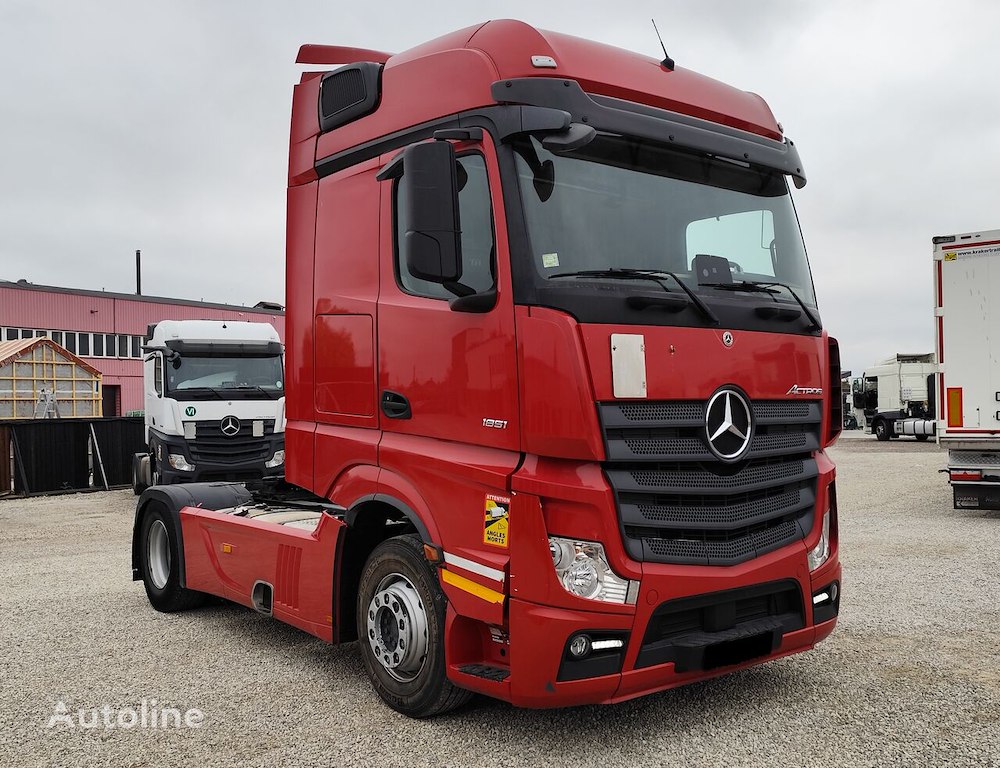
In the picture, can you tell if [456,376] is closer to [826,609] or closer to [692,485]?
[692,485]

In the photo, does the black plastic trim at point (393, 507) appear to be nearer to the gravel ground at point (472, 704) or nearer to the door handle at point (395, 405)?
the door handle at point (395, 405)

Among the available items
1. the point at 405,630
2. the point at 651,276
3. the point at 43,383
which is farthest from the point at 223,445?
the point at 43,383

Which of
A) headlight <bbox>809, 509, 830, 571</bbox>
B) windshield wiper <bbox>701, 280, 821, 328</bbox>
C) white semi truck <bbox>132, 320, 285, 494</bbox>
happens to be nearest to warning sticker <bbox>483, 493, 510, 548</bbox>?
windshield wiper <bbox>701, 280, 821, 328</bbox>

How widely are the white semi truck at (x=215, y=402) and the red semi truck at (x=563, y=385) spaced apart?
397 inches

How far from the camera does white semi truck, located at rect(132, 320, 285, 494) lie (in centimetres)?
1447

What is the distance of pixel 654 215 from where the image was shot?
13.7 ft

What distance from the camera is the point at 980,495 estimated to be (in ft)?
37.2

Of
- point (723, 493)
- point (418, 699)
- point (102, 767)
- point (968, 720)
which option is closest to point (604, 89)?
point (723, 493)

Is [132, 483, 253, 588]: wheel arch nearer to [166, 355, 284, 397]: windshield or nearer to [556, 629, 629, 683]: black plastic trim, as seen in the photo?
[556, 629, 629, 683]: black plastic trim

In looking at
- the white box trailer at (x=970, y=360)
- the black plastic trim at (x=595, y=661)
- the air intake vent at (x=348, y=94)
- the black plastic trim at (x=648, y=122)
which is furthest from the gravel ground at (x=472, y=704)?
the white box trailer at (x=970, y=360)

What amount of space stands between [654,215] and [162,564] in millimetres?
4875

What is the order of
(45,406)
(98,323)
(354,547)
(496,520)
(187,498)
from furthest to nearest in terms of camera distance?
1. (98,323)
2. (45,406)
3. (187,498)
4. (354,547)
5. (496,520)

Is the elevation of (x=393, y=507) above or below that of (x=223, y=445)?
above

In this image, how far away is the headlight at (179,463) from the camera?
47.2 ft
